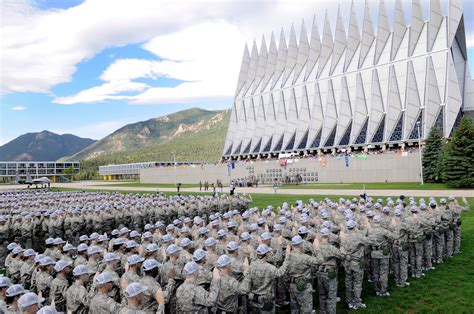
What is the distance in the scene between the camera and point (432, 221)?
11922mm

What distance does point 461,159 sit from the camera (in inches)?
1388

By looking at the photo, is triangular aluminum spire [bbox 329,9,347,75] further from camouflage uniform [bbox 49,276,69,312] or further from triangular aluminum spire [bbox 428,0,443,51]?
camouflage uniform [bbox 49,276,69,312]

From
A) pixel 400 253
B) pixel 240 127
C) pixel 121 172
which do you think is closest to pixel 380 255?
pixel 400 253

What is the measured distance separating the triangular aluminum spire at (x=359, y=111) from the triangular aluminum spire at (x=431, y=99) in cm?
1047

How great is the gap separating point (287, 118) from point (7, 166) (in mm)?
100842

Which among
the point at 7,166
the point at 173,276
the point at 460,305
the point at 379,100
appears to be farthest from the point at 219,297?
the point at 7,166

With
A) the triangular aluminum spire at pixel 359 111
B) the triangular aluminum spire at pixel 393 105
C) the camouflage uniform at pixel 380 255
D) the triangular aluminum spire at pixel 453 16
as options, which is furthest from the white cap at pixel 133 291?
the triangular aluminum spire at pixel 359 111

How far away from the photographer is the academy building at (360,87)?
55156 mm

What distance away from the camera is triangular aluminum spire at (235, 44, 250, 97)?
307 feet

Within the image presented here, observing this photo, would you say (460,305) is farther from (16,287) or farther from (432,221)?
(16,287)

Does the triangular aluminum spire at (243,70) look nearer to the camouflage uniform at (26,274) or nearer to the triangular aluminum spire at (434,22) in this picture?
the triangular aluminum spire at (434,22)

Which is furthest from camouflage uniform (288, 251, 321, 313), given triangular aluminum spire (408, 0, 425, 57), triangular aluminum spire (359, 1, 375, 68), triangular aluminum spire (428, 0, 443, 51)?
triangular aluminum spire (359, 1, 375, 68)

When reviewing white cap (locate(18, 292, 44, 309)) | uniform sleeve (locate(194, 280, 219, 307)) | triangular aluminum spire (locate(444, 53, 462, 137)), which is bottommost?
uniform sleeve (locate(194, 280, 219, 307))

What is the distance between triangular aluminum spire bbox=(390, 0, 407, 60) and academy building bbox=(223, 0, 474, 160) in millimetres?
144
